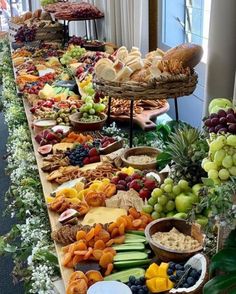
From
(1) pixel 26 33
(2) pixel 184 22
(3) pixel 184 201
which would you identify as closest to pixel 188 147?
(3) pixel 184 201

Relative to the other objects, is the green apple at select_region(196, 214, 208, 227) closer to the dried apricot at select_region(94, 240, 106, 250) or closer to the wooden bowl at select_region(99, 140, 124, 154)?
the dried apricot at select_region(94, 240, 106, 250)

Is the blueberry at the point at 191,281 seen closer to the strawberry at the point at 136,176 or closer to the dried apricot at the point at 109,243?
the dried apricot at the point at 109,243

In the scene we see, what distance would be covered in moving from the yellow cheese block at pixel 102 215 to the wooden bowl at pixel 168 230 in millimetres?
240

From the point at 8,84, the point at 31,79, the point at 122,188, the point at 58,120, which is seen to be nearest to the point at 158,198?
the point at 122,188

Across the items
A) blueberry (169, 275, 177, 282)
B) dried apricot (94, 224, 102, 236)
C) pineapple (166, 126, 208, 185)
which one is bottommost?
dried apricot (94, 224, 102, 236)

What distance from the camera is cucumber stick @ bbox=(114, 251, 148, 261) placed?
4.43 ft

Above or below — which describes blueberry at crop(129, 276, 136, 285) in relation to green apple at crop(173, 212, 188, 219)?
below

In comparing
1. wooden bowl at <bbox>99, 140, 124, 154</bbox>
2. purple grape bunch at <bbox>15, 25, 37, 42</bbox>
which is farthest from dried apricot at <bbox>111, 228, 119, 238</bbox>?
purple grape bunch at <bbox>15, 25, 37, 42</bbox>

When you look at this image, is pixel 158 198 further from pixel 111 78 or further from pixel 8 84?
pixel 8 84

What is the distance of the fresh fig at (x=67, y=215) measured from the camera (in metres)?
1.60

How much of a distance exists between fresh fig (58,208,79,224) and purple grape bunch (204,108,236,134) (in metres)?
0.61

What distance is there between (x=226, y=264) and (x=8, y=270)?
1.77 m

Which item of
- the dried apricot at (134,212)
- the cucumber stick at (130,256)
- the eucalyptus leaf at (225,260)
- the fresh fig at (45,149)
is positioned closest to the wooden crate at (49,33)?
the fresh fig at (45,149)

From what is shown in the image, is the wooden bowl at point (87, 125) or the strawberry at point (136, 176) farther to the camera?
the wooden bowl at point (87, 125)
